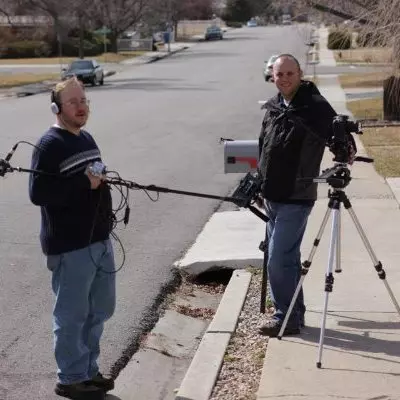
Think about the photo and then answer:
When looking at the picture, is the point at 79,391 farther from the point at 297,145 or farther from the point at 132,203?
the point at 132,203

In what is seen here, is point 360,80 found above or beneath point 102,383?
beneath

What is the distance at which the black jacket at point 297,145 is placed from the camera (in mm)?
5984

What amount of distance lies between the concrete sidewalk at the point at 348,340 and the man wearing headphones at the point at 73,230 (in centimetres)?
106

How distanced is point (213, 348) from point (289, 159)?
1.35m

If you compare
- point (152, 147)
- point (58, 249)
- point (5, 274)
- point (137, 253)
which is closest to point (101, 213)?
point (58, 249)

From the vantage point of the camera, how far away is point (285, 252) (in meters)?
6.16

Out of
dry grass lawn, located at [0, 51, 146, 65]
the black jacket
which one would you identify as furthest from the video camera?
dry grass lawn, located at [0, 51, 146, 65]

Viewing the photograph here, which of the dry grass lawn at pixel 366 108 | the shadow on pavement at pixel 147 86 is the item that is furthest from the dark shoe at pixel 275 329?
the shadow on pavement at pixel 147 86

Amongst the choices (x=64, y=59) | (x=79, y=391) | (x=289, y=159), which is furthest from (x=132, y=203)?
(x=64, y=59)

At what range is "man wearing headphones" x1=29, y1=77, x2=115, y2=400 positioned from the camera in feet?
16.4

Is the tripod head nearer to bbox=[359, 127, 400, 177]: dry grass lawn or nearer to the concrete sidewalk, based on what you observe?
the concrete sidewalk

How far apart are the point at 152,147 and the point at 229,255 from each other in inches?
379

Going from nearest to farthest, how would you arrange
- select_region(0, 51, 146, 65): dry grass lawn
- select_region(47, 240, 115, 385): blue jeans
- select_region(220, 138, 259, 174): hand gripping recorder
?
select_region(47, 240, 115, 385): blue jeans, select_region(220, 138, 259, 174): hand gripping recorder, select_region(0, 51, 146, 65): dry grass lawn

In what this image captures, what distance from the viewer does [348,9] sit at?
28.6 m
